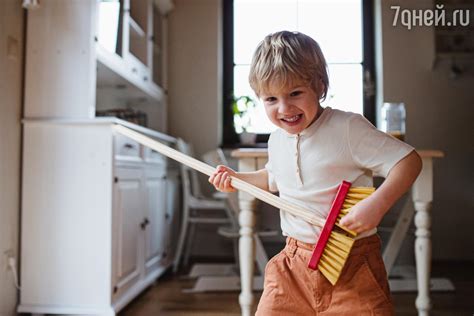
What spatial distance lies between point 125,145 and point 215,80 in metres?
1.20

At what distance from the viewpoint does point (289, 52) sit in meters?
0.73

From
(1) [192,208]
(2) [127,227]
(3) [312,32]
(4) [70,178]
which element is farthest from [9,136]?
(3) [312,32]

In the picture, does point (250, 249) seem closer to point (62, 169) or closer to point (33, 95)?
point (62, 169)

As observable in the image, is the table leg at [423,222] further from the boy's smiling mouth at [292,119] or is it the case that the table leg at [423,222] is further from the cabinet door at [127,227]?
the cabinet door at [127,227]

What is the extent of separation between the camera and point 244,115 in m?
2.60

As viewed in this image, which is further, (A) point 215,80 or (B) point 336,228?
(A) point 215,80

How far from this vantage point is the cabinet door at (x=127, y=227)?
4.89ft

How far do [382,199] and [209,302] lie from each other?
3.80 ft

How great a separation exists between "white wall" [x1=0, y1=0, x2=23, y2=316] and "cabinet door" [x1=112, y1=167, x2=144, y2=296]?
333 mm

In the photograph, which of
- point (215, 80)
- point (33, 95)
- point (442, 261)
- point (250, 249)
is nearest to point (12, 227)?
point (33, 95)

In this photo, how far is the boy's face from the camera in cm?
74

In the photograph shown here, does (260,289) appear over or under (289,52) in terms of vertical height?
under

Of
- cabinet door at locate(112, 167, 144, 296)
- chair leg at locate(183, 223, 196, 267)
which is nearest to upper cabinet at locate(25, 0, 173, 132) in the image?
cabinet door at locate(112, 167, 144, 296)

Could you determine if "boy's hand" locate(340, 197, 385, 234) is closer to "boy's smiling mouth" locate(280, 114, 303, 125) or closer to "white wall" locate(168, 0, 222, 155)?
"boy's smiling mouth" locate(280, 114, 303, 125)
